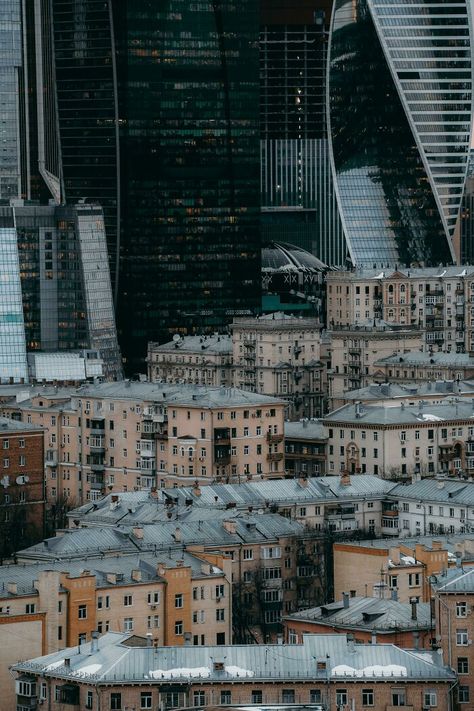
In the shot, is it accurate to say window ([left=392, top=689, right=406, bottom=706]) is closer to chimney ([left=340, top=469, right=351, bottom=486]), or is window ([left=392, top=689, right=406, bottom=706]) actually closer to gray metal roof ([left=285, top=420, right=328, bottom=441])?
chimney ([left=340, top=469, right=351, bottom=486])

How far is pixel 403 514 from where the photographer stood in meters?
163

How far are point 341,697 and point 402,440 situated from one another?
75.3m

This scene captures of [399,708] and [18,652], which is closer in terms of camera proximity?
[399,708]

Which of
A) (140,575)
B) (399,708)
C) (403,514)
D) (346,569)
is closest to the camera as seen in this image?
(399,708)

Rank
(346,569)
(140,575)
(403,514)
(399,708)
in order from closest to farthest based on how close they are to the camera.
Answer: (399,708) → (140,575) → (346,569) → (403,514)

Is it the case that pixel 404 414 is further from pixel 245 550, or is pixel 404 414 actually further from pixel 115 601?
pixel 115 601

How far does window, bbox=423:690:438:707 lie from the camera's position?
114 meters

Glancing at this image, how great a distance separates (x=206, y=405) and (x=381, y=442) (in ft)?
35.8

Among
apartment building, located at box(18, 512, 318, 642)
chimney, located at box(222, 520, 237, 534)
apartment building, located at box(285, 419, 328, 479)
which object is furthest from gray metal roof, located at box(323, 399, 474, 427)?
chimney, located at box(222, 520, 237, 534)

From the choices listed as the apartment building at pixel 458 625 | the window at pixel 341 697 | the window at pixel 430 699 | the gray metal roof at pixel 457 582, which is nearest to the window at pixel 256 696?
the window at pixel 341 697

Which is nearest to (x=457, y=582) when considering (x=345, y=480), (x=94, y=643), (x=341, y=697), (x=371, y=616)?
(x=371, y=616)

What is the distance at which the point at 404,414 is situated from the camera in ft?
629

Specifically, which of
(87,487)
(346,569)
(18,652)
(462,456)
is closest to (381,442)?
(462,456)

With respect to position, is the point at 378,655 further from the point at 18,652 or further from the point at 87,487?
the point at 87,487
